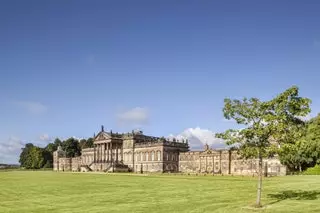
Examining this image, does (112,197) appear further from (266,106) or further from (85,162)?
(85,162)

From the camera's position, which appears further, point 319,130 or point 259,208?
point 319,130

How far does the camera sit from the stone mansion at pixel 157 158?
3631 inches

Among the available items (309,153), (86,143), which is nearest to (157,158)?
(309,153)

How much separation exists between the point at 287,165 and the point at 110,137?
6004 cm

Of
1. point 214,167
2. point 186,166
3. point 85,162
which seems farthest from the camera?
point 85,162

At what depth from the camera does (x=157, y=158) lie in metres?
110

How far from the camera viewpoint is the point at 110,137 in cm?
12431

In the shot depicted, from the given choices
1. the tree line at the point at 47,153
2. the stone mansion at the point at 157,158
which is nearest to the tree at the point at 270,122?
the stone mansion at the point at 157,158

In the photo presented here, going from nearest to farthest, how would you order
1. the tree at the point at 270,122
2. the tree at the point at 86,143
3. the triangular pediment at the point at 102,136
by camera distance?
1. the tree at the point at 270,122
2. the triangular pediment at the point at 102,136
3. the tree at the point at 86,143

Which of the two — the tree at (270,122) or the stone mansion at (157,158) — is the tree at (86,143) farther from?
the tree at (270,122)

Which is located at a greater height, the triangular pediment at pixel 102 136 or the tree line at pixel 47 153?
the triangular pediment at pixel 102 136

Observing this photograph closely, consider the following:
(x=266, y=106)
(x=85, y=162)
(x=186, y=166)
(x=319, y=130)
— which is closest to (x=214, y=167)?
(x=186, y=166)

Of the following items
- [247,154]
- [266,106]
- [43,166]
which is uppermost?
[266,106]

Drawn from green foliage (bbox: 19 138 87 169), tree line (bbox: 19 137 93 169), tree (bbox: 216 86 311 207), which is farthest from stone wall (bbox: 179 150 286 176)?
green foliage (bbox: 19 138 87 169)
